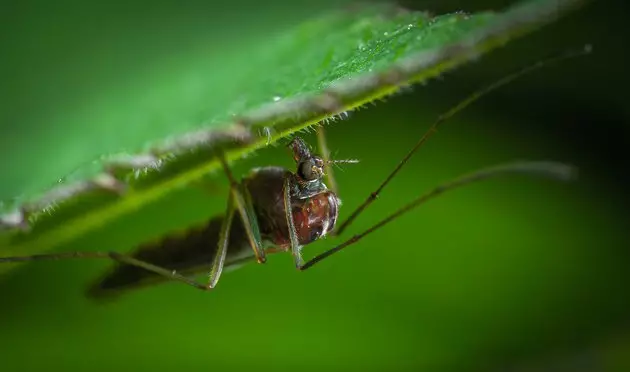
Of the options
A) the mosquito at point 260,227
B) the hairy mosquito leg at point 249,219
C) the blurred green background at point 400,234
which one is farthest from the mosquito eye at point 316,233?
the blurred green background at point 400,234

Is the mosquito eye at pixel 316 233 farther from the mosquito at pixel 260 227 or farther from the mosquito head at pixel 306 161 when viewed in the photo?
the mosquito head at pixel 306 161

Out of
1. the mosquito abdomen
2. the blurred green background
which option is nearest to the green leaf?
the mosquito abdomen

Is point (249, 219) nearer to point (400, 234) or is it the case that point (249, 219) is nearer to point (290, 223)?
point (290, 223)

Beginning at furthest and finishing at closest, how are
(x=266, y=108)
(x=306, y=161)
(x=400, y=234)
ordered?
(x=400, y=234), (x=306, y=161), (x=266, y=108)

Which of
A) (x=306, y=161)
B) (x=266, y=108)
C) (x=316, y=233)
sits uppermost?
(x=306, y=161)

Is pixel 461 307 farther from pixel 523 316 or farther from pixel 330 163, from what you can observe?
pixel 330 163

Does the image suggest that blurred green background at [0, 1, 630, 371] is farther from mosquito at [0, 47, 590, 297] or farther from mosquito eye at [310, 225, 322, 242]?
mosquito eye at [310, 225, 322, 242]

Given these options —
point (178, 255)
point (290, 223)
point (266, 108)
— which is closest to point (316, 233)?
point (290, 223)
